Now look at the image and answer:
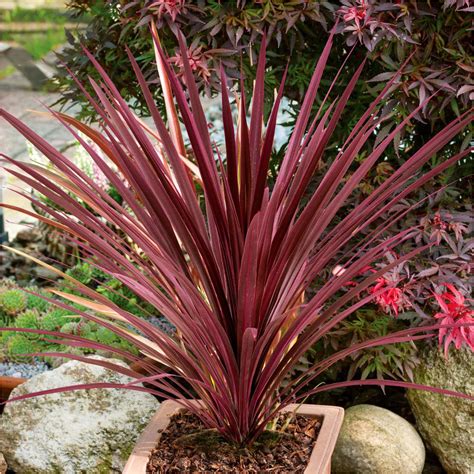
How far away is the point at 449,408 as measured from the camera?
262cm

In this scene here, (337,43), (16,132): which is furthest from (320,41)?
(16,132)

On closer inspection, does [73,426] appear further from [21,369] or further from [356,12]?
[356,12]

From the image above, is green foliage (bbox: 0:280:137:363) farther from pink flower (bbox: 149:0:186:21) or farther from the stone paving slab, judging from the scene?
the stone paving slab

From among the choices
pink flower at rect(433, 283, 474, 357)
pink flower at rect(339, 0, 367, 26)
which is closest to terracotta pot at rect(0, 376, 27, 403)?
pink flower at rect(433, 283, 474, 357)

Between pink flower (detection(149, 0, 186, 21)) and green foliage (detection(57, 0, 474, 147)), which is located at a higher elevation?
pink flower (detection(149, 0, 186, 21))

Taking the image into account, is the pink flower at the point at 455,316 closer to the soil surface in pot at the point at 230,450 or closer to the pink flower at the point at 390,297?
the pink flower at the point at 390,297

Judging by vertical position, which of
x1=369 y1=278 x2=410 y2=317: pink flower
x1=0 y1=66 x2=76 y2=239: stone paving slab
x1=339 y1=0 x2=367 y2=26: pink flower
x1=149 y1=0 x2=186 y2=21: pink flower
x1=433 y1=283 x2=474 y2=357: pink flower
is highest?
x1=149 y1=0 x2=186 y2=21: pink flower

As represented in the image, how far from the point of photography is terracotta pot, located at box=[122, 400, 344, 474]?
1.96 m

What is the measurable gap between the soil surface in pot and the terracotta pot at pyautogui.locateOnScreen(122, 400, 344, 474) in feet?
0.06

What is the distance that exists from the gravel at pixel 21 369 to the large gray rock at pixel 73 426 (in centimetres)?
40

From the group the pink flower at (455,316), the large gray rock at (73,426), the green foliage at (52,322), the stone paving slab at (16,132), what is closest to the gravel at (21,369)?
the green foliage at (52,322)

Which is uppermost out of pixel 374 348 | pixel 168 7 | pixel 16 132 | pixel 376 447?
pixel 168 7

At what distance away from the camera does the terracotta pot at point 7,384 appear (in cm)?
279

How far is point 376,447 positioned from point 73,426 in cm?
88
